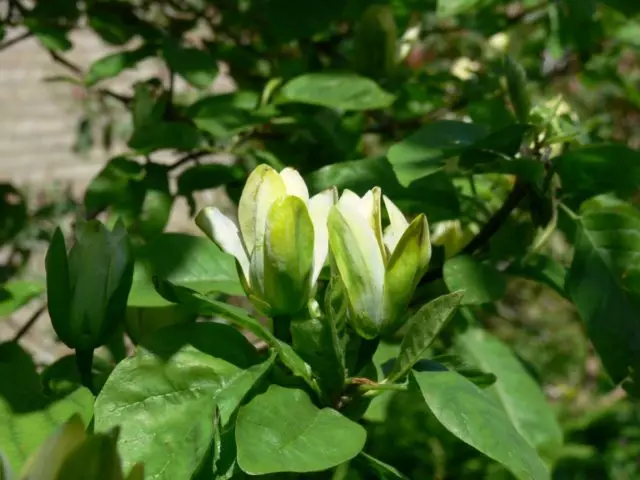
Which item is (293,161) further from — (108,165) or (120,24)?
(120,24)

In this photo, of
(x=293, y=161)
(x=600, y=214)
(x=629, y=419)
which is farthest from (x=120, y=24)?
(x=629, y=419)

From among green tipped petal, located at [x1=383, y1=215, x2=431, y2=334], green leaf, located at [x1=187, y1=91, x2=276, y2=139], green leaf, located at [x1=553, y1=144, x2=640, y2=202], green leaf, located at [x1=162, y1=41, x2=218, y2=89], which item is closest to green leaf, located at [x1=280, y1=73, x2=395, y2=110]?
green leaf, located at [x1=187, y1=91, x2=276, y2=139]

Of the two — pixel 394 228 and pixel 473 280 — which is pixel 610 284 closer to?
pixel 473 280

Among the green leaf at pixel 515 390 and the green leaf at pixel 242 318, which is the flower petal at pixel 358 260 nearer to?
the green leaf at pixel 242 318

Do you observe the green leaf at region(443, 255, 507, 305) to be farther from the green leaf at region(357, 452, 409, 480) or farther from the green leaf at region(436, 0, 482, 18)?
the green leaf at region(436, 0, 482, 18)

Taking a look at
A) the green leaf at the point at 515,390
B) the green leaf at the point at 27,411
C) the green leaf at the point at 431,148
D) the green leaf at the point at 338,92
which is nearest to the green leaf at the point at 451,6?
the green leaf at the point at 338,92
